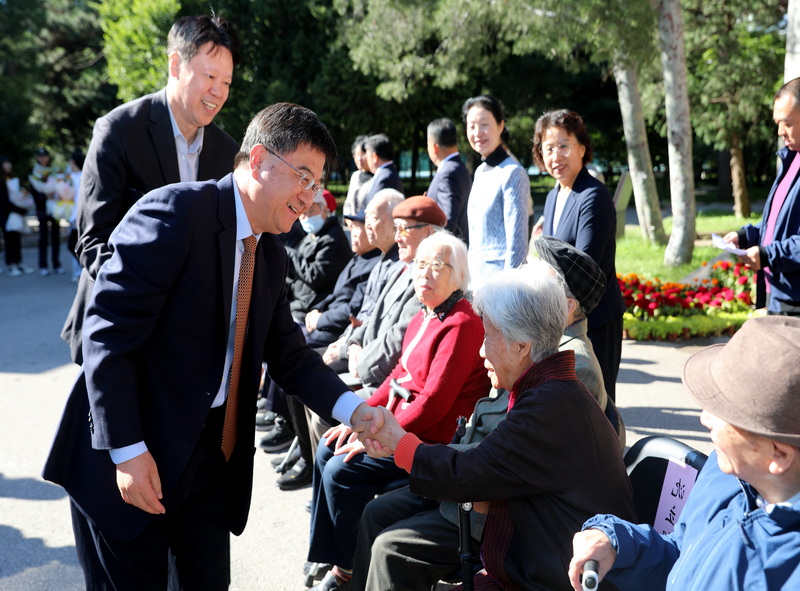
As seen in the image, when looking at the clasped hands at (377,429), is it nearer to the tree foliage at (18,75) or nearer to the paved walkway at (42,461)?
the paved walkway at (42,461)

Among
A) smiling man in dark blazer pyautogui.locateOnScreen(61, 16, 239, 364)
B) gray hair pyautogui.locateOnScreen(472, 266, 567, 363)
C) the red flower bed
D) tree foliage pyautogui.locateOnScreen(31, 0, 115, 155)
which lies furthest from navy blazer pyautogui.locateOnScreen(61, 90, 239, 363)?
tree foliage pyautogui.locateOnScreen(31, 0, 115, 155)

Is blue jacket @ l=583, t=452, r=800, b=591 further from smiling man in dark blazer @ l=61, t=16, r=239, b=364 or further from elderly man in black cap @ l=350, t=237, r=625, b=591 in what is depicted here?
smiling man in dark blazer @ l=61, t=16, r=239, b=364

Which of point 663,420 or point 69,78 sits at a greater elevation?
point 69,78

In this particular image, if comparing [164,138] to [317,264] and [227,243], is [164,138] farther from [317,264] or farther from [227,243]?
[317,264]

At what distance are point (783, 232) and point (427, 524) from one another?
285 centimetres

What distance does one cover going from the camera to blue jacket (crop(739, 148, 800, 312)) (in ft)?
13.3

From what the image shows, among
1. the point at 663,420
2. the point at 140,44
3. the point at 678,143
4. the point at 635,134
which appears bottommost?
the point at 663,420

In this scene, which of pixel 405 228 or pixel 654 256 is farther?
pixel 654 256

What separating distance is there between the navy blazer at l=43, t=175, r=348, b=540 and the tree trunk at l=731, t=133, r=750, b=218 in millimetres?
19635

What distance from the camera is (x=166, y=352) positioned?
2.15 meters

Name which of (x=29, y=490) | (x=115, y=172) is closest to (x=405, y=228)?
(x=115, y=172)

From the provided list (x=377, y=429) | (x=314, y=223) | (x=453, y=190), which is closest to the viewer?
(x=377, y=429)

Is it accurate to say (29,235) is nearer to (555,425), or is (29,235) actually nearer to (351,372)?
(351,372)

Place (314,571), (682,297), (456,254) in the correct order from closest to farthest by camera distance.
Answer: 1. (314,571)
2. (456,254)
3. (682,297)
